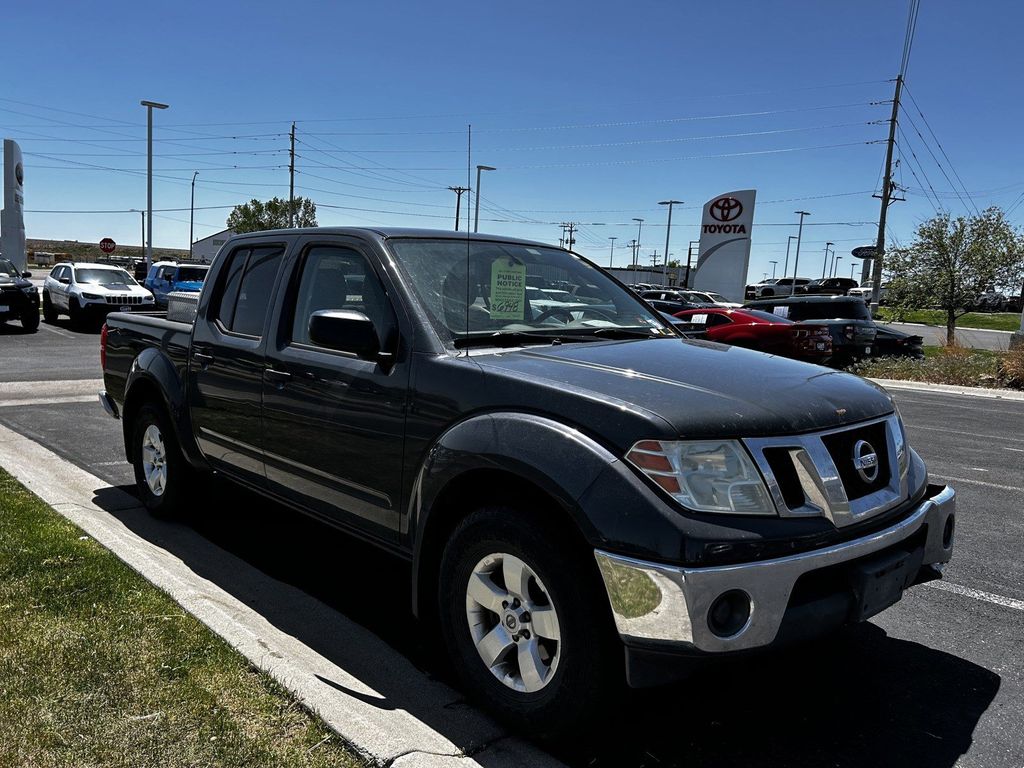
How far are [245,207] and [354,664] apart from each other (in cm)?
8970

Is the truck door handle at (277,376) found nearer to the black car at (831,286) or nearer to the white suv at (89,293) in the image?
the white suv at (89,293)

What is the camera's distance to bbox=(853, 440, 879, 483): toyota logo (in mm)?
2774

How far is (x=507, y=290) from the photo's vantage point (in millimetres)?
3703

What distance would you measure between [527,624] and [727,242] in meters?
33.4

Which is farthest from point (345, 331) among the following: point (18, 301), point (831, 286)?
point (831, 286)

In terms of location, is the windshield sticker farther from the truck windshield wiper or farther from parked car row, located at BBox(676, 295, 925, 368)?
parked car row, located at BBox(676, 295, 925, 368)

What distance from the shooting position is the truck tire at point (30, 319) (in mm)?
18359

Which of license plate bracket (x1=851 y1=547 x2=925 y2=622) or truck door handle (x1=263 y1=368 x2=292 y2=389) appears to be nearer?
license plate bracket (x1=851 y1=547 x2=925 y2=622)

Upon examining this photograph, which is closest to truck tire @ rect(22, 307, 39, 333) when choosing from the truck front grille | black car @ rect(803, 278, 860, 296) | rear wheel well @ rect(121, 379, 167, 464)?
rear wheel well @ rect(121, 379, 167, 464)

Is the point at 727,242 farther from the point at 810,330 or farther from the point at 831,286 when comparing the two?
the point at 831,286

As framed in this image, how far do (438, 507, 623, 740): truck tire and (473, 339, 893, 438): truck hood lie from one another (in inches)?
19.3

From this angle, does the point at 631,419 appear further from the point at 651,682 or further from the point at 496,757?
the point at 496,757

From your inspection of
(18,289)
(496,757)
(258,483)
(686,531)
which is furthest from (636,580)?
(18,289)

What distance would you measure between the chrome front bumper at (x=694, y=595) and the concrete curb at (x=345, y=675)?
0.65m
